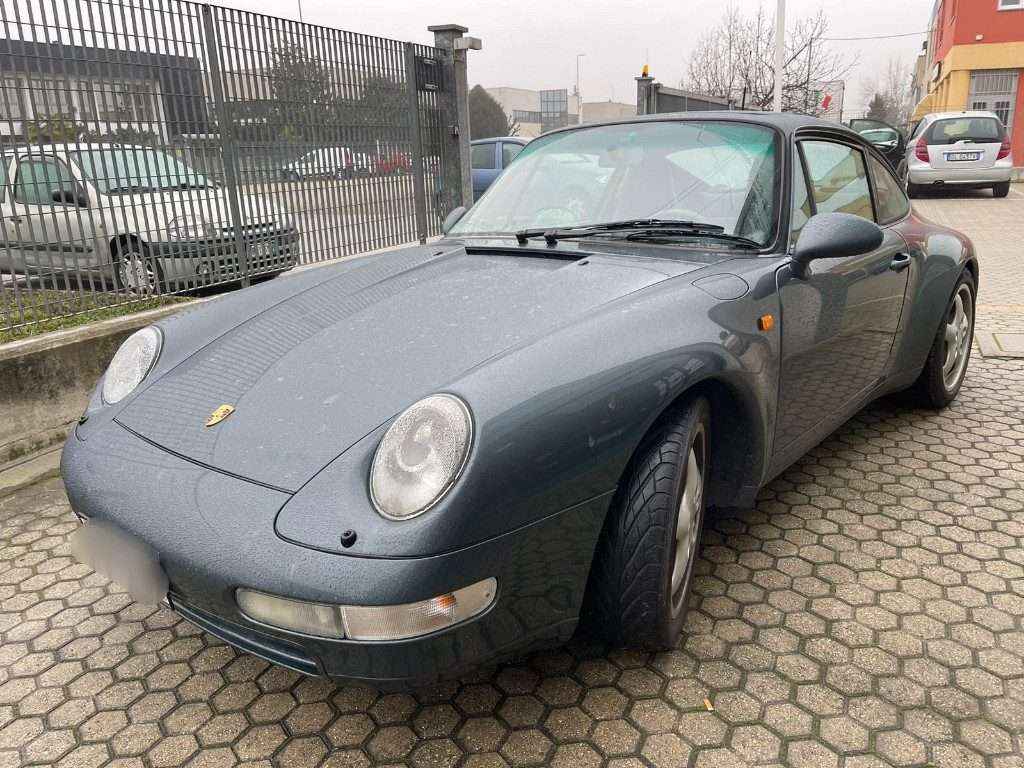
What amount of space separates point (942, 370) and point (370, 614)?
3525 mm

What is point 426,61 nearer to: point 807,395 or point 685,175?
point 685,175

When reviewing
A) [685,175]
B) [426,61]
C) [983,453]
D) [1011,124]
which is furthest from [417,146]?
[1011,124]

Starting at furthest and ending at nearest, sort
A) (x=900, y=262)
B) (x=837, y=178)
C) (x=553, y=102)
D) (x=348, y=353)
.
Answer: (x=553, y=102), (x=900, y=262), (x=837, y=178), (x=348, y=353)

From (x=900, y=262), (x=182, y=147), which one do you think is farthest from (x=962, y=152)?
(x=182, y=147)

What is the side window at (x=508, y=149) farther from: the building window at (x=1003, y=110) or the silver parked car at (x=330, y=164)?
the building window at (x=1003, y=110)

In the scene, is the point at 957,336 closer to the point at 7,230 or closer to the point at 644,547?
the point at 644,547

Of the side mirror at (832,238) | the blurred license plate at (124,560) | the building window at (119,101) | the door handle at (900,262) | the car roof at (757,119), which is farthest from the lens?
the building window at (119,101)

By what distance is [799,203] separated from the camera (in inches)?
109

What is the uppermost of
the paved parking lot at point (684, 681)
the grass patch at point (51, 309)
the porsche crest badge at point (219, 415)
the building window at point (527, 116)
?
the building window at point (527, 116)

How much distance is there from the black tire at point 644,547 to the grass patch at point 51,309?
141 inches

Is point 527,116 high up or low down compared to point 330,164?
up

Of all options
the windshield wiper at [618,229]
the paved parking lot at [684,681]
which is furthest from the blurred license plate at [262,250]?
the windshield wiper at [618,229]

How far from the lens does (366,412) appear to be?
6.10 feet

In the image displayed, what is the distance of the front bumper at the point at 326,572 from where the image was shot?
1.54 meters
